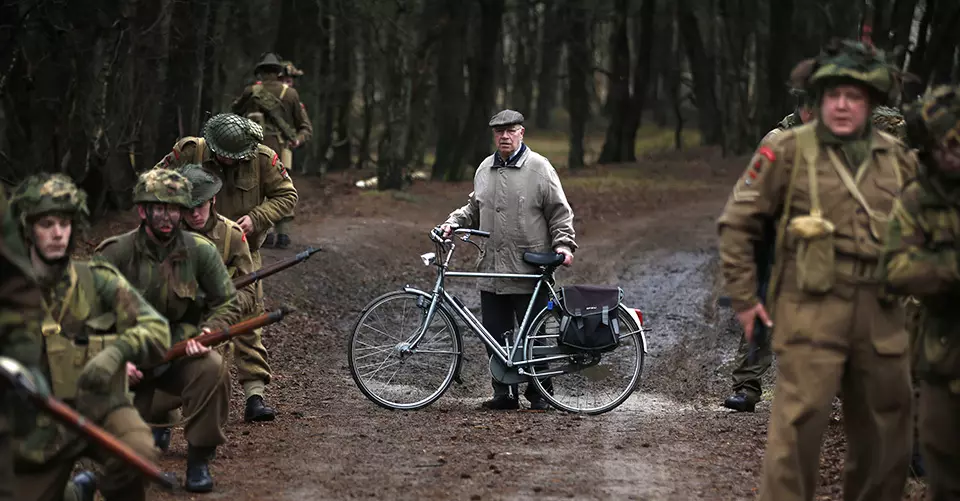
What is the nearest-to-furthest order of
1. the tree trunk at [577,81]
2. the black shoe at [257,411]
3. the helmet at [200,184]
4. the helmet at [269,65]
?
the helmet at [200,184] < the black shoe at [257,411] < the helmet at [269,65] < the tree trunk at [577,81]

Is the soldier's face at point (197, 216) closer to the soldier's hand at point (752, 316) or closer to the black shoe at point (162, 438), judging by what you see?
the black shoe at point (162, 438)

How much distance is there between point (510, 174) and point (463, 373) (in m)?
2.69

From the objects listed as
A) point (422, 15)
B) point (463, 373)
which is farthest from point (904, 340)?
point (422, 15)

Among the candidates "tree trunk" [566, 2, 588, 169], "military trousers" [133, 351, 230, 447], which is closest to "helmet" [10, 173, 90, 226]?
"military trousers" [133, 351, 230, 447]

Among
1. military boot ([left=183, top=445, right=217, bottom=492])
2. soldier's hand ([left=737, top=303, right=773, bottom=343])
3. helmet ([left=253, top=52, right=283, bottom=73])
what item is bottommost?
military boot ([left=183, top=445, right=217, bottom=492])

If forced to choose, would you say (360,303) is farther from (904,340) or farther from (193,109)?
(904,340)

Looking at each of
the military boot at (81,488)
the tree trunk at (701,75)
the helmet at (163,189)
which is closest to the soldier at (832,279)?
the helmet at (163,189)

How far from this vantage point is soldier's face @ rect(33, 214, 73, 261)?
6598mm

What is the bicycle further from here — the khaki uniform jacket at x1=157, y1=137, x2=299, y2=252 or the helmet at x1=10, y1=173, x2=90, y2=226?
the helmet at x1=10, y1=173, x2=90, y2=226

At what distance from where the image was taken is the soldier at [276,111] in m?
18.7

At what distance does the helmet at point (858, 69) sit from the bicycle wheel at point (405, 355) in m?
4.84

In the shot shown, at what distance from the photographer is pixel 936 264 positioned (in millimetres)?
6371

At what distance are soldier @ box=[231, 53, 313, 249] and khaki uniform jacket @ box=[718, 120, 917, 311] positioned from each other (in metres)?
12.2

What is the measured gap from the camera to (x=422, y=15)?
1297 inches
